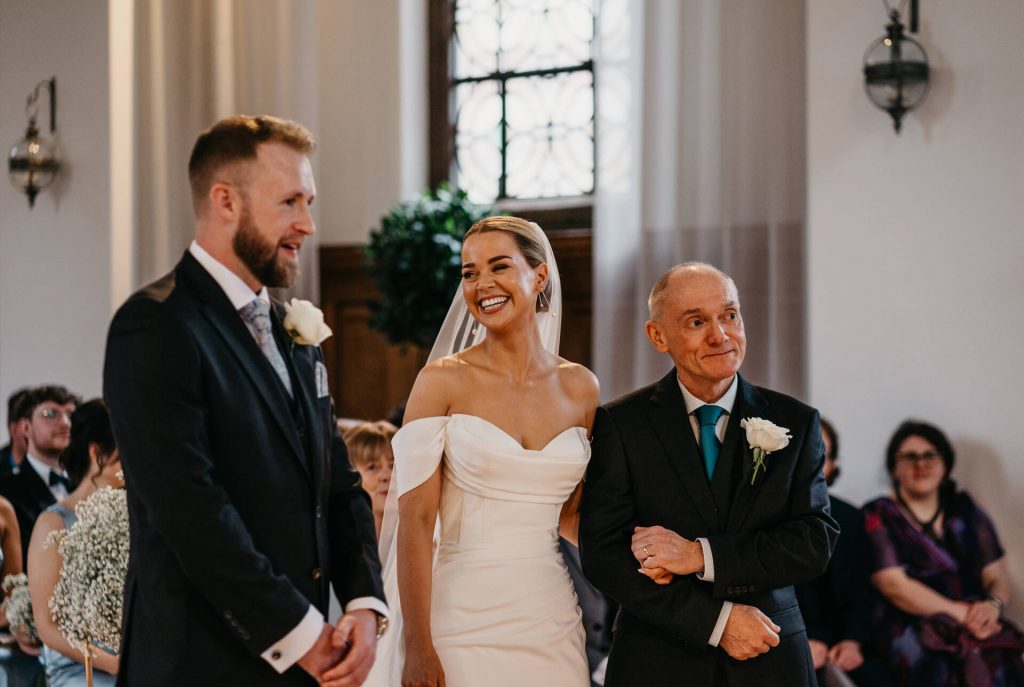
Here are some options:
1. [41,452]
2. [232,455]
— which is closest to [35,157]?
[41,452]

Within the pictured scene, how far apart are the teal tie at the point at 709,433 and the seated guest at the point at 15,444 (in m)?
4.13

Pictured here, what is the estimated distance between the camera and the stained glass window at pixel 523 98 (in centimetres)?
736

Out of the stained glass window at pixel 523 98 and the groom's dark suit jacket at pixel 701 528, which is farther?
the stained glass window at pixel 523 98

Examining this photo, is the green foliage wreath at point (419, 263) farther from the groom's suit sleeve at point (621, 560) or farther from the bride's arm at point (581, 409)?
the groom's suit sleeve at point (621, 560)

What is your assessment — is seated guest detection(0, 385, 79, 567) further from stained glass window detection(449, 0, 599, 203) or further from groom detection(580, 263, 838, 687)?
groom detection(580, 263, 838, 687)

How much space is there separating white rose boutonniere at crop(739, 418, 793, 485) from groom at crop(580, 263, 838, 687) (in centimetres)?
4

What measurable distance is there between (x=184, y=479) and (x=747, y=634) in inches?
53.9

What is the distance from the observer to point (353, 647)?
214 centimetres

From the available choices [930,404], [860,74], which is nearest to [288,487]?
[930,404]

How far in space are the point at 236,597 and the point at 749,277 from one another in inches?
185

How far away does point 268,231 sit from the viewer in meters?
2.15

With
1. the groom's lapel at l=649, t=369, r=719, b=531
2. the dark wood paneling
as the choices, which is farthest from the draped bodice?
the dark wood paneling

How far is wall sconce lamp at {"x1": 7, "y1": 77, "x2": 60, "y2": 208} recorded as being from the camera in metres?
6.99

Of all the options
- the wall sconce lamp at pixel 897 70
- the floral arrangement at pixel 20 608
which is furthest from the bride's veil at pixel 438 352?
the wall sconce lamp at pixel 897 70
